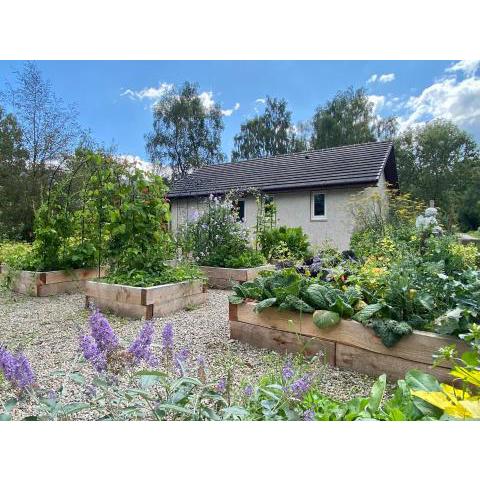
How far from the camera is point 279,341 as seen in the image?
2.37 metres

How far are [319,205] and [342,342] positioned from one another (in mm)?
7904

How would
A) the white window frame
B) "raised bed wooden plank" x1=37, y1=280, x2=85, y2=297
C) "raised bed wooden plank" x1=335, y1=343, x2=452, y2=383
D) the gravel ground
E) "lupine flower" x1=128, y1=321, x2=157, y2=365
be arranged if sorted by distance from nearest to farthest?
"lupine flower" x1=128, y1=321, x2=157, y2=365 < "raised bed wooden plank" x1=335, y1=343, x2=452, y2=383 < the gravel ground < "raised bed wooden plank" x1=37, y1=280, x2=85, y2=297 < the white window frame

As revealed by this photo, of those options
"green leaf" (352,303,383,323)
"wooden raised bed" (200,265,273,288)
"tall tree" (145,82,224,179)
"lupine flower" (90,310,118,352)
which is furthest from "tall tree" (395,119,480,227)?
"lupine flower" (90,310,118,352)

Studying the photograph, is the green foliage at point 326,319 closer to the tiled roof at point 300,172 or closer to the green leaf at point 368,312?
the green leaf at point 368,312

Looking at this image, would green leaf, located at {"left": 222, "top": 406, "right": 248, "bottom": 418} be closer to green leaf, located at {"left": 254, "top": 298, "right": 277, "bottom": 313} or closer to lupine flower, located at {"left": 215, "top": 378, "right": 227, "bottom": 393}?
lupine flower, located at {"left": 215, "top": 378, "right": 227, "bottom": 393}

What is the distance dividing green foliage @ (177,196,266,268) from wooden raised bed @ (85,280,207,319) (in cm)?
142

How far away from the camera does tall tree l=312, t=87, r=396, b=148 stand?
A: 25.2 feet

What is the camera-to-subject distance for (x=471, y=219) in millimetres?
7395

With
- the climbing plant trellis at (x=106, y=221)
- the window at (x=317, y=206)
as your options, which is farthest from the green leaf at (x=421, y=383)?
the window at (x=317, y=206)
